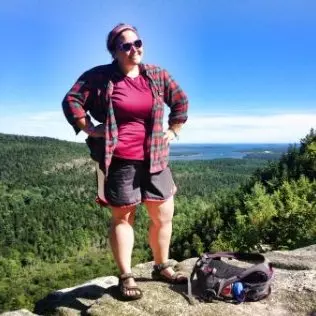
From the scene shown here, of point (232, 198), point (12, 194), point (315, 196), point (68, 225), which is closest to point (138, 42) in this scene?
point (315, 196)

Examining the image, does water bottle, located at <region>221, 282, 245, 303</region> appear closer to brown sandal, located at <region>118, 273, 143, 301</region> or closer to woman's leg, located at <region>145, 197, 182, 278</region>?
woman's leg, located at <region>145, 197, 182, 278</region>

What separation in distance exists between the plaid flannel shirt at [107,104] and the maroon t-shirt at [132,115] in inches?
2.2

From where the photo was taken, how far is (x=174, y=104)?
16.4ft

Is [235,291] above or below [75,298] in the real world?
above

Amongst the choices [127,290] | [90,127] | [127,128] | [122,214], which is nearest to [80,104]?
[90,127]

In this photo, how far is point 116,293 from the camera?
193 inches

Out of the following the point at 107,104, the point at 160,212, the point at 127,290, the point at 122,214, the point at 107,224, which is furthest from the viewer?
the point at 107,224

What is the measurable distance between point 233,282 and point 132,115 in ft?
6.17

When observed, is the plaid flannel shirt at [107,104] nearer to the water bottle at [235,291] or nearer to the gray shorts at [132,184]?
the gray shorts at [132,184]

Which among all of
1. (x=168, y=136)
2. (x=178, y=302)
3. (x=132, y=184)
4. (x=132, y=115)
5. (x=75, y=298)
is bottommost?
(x=75, y=298)

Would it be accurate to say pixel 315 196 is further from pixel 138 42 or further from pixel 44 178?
pixel 44 178

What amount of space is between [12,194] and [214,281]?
160 m

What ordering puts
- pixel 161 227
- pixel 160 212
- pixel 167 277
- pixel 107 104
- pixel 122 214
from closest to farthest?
pixel 107 104
pixel 122 214
pixel 160 212
pixel 161 227
pixel 167 277

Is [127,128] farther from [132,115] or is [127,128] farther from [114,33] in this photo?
[114,33]
